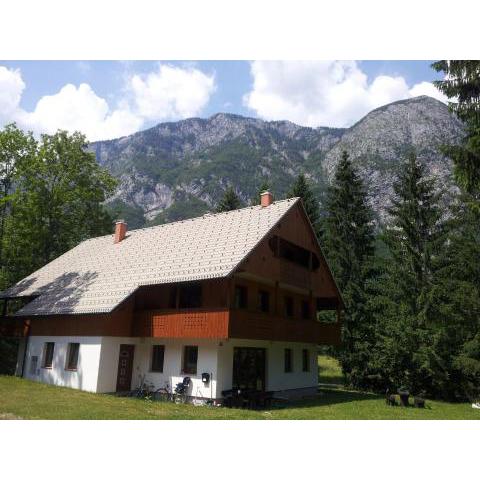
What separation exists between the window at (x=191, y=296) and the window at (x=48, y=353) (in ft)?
27.3

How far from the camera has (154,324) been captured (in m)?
21.8

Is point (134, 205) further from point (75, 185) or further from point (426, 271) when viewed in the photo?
point (426, 271)

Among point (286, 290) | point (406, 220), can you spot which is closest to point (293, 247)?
point (286, 290)

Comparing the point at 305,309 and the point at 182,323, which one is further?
the point at 305,309

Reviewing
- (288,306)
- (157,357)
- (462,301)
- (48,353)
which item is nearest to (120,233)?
(48,353)

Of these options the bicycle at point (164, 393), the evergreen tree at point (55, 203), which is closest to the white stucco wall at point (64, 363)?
the bicycle at point (164, 393)

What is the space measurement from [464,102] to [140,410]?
16.5 meters

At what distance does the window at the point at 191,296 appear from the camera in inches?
885

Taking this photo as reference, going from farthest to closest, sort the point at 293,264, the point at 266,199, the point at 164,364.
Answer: the point at 266,199 < the point at 293,264 < the point at 164,364

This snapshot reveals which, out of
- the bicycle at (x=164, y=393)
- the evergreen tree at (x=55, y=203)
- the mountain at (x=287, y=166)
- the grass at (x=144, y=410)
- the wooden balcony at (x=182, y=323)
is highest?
the mountain at (x=287, y=166)

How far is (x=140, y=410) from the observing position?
16.3 metres

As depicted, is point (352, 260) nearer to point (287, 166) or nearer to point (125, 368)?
point (125, 368)

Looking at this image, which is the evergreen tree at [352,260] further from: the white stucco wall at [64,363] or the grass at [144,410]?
the white stucco wall at [64,363]

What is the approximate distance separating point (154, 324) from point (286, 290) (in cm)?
834
